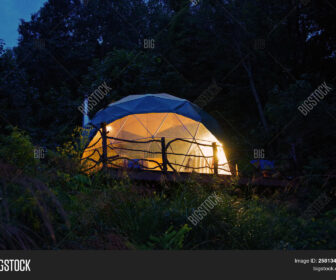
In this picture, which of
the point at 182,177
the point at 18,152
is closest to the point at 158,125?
the point at 182,177

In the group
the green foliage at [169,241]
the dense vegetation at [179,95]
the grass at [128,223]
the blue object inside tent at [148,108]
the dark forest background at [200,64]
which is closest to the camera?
the grass at [128,223]

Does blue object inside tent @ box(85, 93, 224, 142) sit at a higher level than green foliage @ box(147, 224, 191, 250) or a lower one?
higher

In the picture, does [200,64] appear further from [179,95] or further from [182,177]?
[182,177]

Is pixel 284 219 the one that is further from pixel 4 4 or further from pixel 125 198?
pixel 4 4

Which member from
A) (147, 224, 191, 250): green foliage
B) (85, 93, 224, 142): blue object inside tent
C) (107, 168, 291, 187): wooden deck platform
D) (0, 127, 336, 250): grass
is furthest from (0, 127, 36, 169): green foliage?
(85, 93, 224, 142): blue object inside tent

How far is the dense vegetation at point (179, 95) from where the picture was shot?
14.9 feet

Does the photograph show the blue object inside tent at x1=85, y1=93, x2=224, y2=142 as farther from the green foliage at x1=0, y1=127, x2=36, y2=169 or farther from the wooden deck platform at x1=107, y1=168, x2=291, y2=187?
the green foliage at x1=0, y1=127, x2=36, y2=169

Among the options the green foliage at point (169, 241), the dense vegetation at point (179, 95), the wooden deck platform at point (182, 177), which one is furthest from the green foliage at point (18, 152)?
the green foliage at point (169, 241)

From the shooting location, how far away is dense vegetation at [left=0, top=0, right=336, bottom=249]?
4.55 meters

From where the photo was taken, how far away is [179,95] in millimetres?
21688

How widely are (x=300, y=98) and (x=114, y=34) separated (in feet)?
65.3

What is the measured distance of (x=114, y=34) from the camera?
27.8 metres

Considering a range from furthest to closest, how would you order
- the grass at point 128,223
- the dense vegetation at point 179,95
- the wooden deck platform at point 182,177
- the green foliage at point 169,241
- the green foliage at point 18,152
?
the green foliage at point 18,152 < the wooden deck platform at point 182,177 < the dense vegetation at point 179,95 < the green foliage at point 169,241 < the grass at point 128,223

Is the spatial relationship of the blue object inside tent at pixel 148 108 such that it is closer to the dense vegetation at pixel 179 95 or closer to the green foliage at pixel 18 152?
the dense vegetation at pixel 179 95
